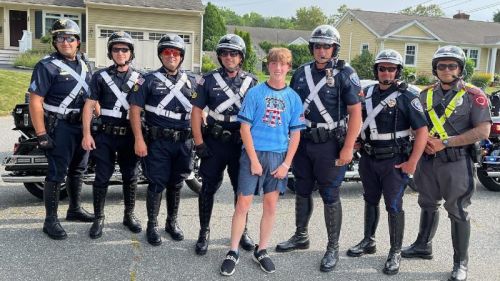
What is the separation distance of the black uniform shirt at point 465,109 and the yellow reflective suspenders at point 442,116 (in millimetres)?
25

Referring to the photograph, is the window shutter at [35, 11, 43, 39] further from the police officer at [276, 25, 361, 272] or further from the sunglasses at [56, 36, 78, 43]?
the police officer at [276, 25, 361, 272]

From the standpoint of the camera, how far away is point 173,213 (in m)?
4.86

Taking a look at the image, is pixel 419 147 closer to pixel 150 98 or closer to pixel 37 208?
pixel 150 98

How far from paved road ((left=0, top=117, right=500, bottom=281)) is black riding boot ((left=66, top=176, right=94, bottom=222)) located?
0.10 m

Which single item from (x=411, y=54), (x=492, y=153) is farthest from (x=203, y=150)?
(x=411, y=54)

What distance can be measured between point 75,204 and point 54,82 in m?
1.37

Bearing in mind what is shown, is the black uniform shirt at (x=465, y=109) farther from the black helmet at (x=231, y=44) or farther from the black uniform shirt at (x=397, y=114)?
the black helmet at (x=231, y=44)

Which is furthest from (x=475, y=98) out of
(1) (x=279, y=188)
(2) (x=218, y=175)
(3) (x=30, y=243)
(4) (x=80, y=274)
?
(3) (x=30, y=243)

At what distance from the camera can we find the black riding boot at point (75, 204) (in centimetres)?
513

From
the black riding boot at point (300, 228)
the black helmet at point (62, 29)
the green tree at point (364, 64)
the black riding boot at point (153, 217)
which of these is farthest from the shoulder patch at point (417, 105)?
the green tree at point (364, 64)

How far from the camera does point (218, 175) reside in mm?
4461

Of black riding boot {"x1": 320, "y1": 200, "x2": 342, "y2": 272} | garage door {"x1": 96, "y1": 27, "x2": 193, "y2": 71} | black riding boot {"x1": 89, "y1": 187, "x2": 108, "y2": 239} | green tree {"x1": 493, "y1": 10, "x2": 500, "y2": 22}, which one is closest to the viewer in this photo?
black riding boot {"x1": 320, "y1": 200, "x2": 342, "y2": 272}

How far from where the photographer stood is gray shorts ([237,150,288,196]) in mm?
4039

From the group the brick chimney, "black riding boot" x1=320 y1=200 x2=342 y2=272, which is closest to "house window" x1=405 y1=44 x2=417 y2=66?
the brick chimney
